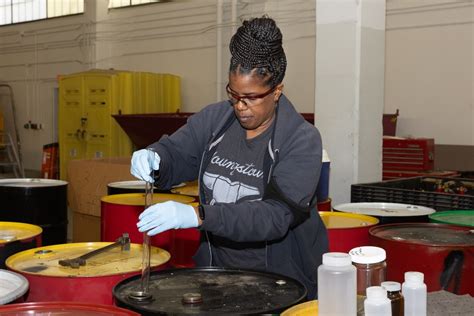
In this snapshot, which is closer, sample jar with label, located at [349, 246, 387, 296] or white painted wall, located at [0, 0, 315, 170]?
sample jar with label, located at [349, 246, 387, 296]

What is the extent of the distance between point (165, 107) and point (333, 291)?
8175mm

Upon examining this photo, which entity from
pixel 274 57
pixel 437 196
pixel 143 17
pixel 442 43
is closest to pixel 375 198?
pixel 437 196

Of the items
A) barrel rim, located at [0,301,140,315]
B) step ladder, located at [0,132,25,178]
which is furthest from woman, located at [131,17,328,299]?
step ladder, located at [0,132,25,178]

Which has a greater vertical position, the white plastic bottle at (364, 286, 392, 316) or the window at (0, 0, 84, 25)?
the window at (0, 0, 84, 25)

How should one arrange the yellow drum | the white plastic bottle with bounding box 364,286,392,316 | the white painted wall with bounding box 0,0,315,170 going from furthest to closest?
the white painted wall with bounding box 0,0,315,170 < the yellow drum < the white plastic bottle with bounding box 364,286,392,316

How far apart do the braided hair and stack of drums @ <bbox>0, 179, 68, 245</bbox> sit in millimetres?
1838

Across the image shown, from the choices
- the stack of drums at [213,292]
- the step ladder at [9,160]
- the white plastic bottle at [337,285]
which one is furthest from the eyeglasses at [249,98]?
the step ladder at [9,160]

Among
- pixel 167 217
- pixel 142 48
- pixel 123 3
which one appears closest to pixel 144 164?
pixel 167 217

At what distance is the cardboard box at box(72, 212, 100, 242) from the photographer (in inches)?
171

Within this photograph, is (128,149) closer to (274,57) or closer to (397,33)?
(397,33)

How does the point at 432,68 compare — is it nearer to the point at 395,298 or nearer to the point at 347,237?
the point at 347,237

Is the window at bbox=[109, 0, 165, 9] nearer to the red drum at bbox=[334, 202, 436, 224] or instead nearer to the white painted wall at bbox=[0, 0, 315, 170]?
the white painted wall at bbox=[0, 0, 315, 170]

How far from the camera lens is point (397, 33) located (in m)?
6.92

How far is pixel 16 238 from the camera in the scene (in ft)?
7.89
